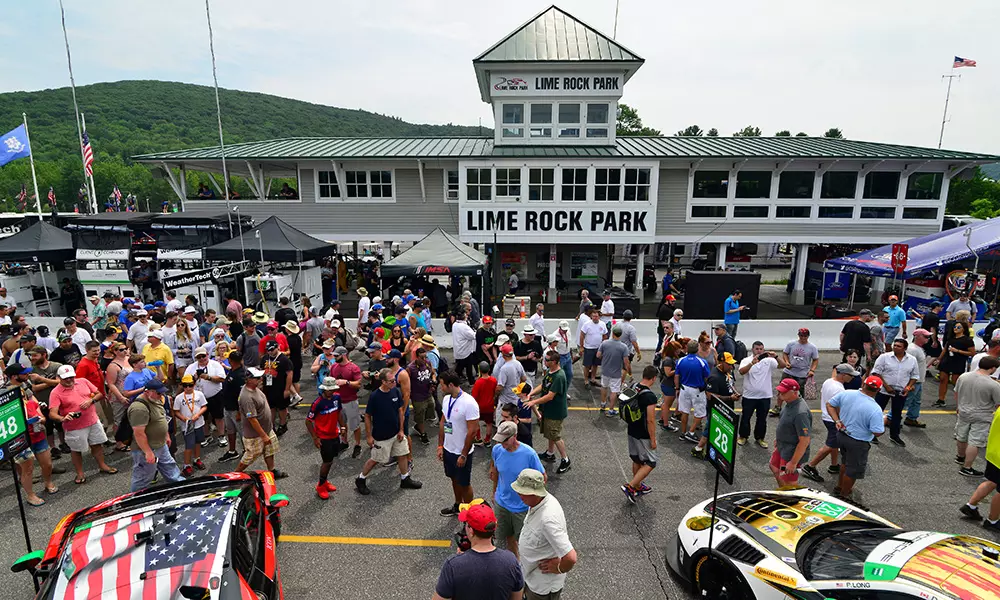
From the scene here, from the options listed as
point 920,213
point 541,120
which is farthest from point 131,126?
point 920,213

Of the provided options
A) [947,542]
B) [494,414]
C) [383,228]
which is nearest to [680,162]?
[383,228]

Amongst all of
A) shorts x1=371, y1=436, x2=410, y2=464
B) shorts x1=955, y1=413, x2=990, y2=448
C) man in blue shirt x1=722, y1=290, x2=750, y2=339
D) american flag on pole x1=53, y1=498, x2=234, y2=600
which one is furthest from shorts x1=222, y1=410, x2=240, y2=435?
man in blue shirt x1=722, y1=290, x2=750, y2=339

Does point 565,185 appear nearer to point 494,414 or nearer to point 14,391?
point 494,414

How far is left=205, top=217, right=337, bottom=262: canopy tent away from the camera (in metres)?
14.4

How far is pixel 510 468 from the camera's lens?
4.30 m

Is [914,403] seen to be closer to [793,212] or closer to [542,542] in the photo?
[542,542]

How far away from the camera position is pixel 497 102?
67.3ft

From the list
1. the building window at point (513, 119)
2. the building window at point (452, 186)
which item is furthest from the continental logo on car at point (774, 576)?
the building window at point (513, 119)

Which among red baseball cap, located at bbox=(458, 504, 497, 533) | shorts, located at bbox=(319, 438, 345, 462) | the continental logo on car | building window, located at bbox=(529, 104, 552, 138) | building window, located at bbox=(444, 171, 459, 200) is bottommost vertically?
shorts, located at bbox=(319, 438, 345, 462)

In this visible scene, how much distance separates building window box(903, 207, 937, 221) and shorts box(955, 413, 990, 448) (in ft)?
61.4

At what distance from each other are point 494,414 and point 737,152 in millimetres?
18550

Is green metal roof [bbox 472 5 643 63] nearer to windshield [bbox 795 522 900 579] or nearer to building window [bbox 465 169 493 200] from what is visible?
building window [bbox 465 169 493 200]

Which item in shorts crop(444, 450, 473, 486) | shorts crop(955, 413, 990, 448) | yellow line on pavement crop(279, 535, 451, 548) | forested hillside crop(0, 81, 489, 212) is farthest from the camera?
forested hillside crop(0, 81, 489, 212)

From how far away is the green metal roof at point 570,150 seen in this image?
19531 mm
